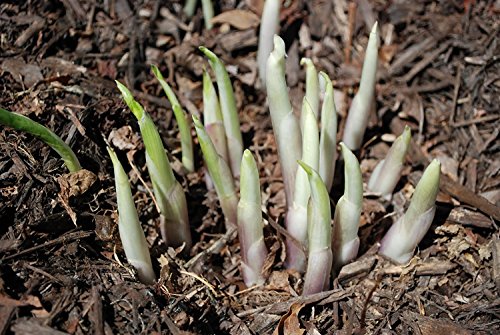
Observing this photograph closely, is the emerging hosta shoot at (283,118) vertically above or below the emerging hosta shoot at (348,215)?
above

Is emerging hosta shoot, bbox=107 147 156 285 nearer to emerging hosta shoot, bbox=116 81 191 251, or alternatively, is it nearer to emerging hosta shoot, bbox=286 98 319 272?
emerging hosta shoot, bbox=116 81 191 251

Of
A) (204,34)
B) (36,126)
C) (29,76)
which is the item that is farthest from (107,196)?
(204,34)

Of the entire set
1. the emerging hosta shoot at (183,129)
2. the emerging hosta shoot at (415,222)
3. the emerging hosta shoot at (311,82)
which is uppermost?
the emerging hosta shoot at (311,82)

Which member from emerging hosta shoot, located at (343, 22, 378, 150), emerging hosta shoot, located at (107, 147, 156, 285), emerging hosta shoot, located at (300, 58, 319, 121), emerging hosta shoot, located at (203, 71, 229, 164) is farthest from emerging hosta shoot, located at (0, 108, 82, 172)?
emerging hosta shoot, located at (343, 22, 378, 150)

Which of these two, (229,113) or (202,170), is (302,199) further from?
(202,170)

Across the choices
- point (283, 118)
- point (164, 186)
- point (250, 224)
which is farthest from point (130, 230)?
point (283, 118)

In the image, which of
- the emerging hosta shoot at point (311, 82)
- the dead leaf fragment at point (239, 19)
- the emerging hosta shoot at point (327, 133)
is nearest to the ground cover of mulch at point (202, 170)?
the dead leaf fragment at point (239, 19)

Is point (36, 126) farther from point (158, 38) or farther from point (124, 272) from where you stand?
point (158, 38)

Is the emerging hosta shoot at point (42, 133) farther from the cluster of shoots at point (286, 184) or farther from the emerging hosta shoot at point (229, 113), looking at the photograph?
the emerging hosta shoot at point (229, 113)
